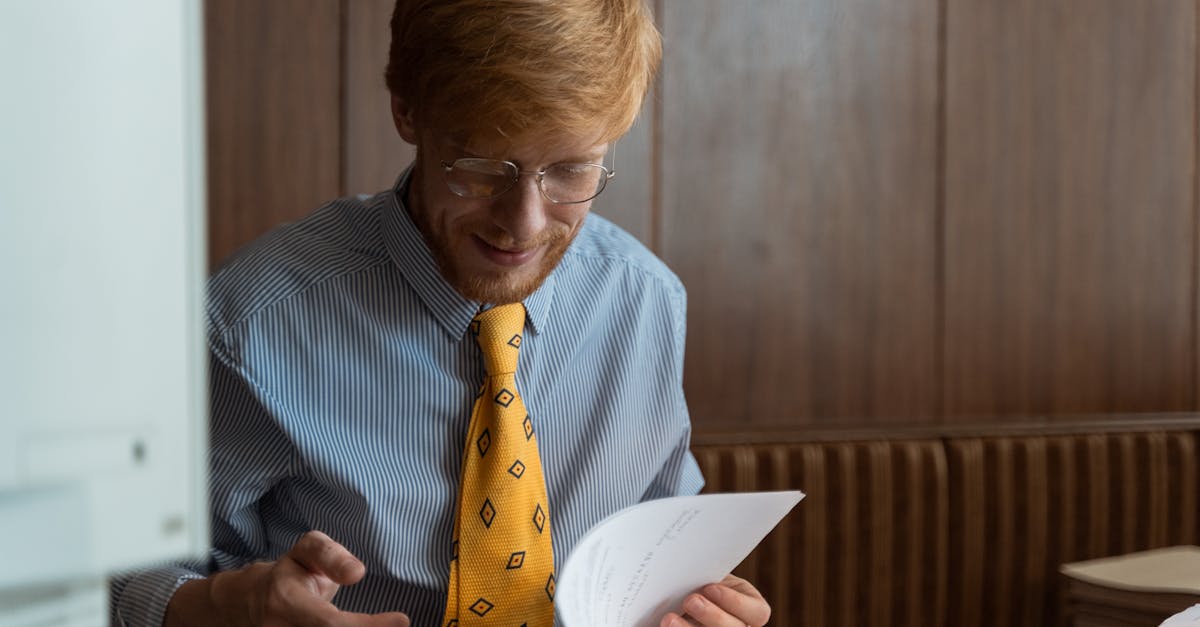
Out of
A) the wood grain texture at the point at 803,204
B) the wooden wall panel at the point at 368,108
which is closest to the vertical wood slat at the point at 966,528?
the wood grain texture at the point at 803,204

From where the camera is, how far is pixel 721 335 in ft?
8.29

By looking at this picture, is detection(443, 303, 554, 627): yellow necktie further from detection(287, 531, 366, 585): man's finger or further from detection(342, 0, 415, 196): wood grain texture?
detection(342, 0, 415, 196): wood grain texture

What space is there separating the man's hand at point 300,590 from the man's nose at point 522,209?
1.31ft

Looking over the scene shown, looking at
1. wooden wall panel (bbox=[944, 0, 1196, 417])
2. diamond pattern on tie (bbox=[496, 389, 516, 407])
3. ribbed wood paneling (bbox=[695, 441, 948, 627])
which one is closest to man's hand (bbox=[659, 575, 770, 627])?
diamond pattern on tie (bbox=[496, 389, 516, 407])

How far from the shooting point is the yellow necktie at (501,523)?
3.93 feet

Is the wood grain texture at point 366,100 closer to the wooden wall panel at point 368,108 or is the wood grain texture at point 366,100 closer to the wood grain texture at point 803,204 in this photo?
the wooden wall panel at point 368,108

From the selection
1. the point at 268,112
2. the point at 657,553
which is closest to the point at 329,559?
the point at 657,553

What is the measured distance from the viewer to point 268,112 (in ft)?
6.93

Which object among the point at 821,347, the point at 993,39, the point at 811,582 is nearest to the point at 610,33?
the point at 811,582

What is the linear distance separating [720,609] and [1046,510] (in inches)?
55.6

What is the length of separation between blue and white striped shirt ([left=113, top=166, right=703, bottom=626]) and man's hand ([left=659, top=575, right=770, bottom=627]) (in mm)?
236

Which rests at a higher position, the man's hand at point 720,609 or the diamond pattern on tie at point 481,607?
the man's hand at point 720,609

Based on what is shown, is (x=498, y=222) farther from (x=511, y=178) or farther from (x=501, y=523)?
(x=501, y=523)

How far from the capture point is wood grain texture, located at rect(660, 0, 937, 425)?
2.47 meters
